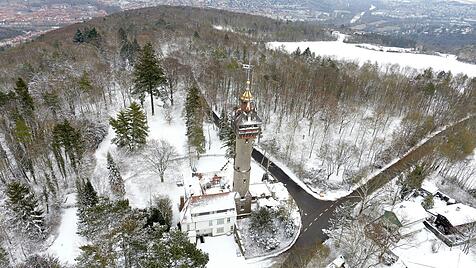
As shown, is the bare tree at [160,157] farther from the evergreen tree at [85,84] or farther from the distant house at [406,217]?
the distant house at [406,217]

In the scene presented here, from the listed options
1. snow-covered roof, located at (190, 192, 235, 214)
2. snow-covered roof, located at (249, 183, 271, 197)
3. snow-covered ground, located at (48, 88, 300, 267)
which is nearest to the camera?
snow-covered ground, located at (48, 88, 300, 267)

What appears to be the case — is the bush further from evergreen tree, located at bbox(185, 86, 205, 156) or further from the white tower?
evergreen tree, located at bbox(185, 86, 205, 156)

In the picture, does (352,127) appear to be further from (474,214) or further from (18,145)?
(18,145)

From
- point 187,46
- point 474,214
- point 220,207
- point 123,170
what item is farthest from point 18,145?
point 474,214

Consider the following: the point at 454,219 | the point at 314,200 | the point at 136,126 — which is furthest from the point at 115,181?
the point at 454,219

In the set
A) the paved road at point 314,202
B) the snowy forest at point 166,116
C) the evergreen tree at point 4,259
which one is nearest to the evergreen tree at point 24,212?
the snowy forest at point 166,116

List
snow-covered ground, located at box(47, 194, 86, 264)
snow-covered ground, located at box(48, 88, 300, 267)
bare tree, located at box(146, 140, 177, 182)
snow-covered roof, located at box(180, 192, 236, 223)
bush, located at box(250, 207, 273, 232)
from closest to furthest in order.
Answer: snow-covered ground, located at box(47, 194, 86, 264), snow-covered ground, located at box(48, 88, 300, 267), snow-covered roof, located at box(180, 192, 236, 223), bush, located at box(250, 207, 273, 232), bare tree, located at box(146, 140, 177, 182)

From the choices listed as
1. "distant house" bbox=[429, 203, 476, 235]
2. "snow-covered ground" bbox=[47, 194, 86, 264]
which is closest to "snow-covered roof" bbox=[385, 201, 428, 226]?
"distant house" bbox=[429, 203, 476, 235]
